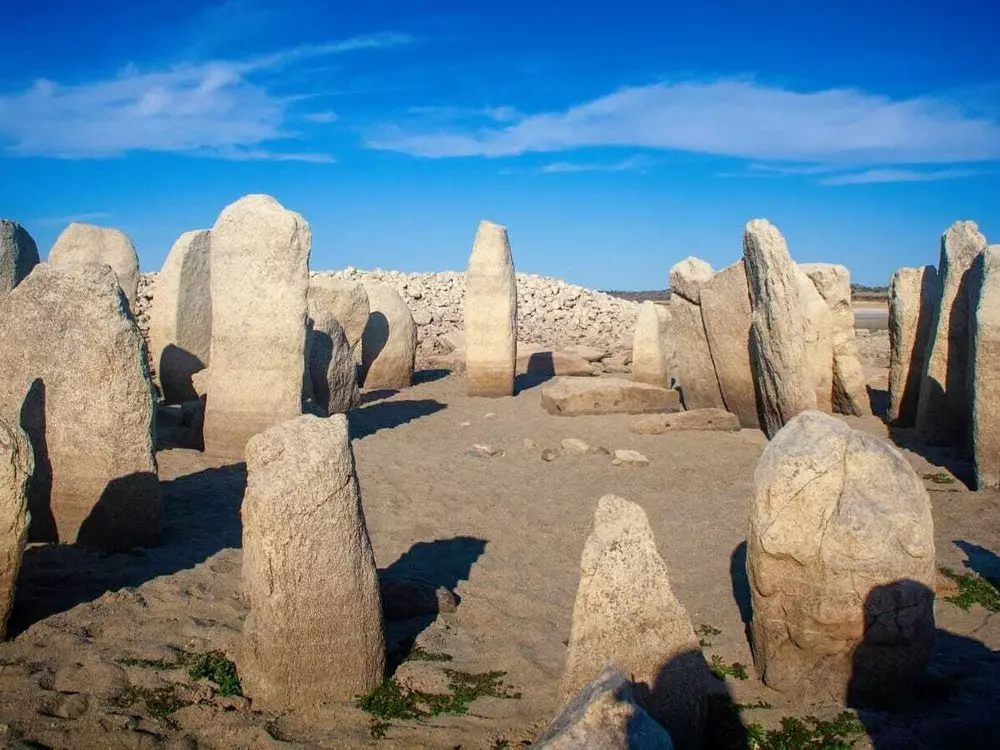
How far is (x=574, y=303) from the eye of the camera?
28.1 m

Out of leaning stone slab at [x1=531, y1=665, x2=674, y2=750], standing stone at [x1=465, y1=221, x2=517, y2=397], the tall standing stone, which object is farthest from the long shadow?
leaning stone slab at [x1=531, y1=665, x2=674, y2=750]

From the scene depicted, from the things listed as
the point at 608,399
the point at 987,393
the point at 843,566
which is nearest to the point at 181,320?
the point at 608,399

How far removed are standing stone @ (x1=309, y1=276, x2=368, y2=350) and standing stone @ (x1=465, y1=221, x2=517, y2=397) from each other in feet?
5.74

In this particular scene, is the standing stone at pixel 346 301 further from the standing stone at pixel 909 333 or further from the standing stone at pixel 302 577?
the standing stone at pixel 302 577

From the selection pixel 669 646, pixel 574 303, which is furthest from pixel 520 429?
pixel 574 303

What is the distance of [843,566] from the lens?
3990mm

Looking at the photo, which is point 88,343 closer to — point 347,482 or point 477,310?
point 347,482

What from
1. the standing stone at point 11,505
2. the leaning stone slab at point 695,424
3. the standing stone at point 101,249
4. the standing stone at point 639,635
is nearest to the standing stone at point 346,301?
the standing stone at point 101,249

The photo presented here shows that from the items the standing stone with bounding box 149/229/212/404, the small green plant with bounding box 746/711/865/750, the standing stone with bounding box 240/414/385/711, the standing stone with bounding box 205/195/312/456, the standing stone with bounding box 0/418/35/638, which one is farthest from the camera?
the standing stone with bounding box 149/229/212/404

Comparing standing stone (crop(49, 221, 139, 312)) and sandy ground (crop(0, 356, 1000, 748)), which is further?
standing stone (crop(49, 221, 139, 312))

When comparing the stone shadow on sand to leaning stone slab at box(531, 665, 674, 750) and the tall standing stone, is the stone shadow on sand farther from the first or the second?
the tall standing stone

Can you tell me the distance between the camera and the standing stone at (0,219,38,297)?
1134 centimetres

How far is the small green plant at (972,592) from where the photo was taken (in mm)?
5387

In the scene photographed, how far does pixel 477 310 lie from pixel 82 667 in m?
9.68
